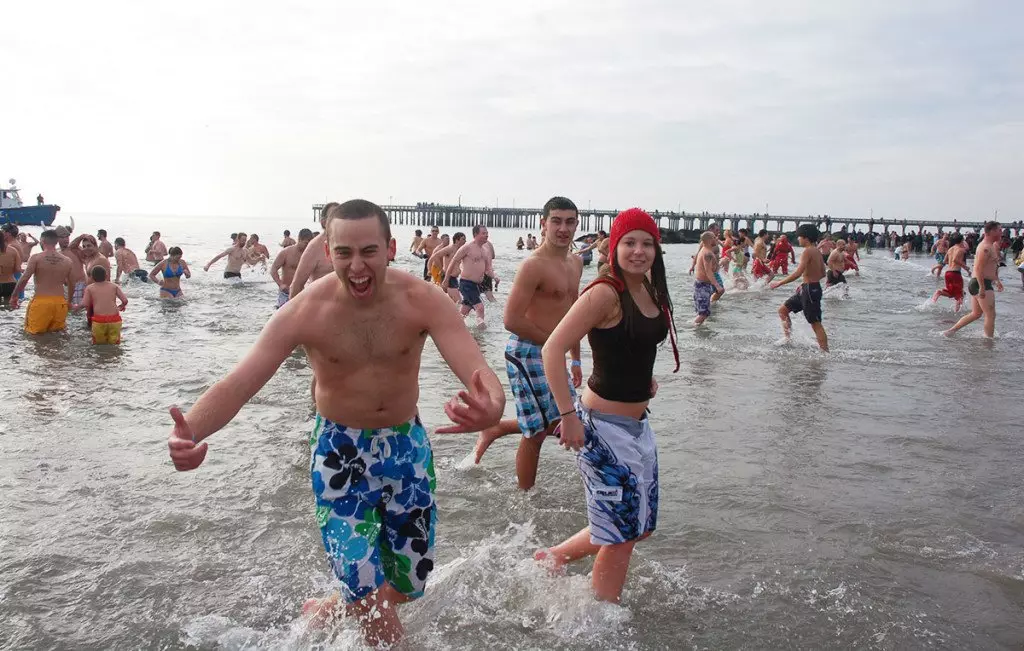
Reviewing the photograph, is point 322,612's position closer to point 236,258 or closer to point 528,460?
point 528,460

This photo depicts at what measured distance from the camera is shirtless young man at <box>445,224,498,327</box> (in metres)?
12.4

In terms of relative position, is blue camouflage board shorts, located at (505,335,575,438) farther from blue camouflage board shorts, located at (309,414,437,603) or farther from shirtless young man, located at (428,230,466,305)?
shirtless young man, located at (428,230,466,305)

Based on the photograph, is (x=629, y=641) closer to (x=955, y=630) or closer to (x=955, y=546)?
(x=955, y=630)

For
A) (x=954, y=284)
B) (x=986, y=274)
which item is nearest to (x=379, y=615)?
(x=986, y=274)

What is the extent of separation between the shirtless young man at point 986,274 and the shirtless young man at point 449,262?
8535 mm

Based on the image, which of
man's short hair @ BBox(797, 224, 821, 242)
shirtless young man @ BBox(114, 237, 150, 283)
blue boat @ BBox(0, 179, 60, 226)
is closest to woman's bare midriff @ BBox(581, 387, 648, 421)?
man's short hair @ BBox(797, 224, 821, 242)

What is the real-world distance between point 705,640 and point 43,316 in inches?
433

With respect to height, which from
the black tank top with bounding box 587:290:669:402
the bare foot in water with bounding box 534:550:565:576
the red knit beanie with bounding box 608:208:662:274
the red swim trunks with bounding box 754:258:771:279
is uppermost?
the red knit beanie with bounding box 608:208:662:274

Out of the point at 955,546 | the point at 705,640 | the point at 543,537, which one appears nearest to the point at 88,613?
the point at 543,537

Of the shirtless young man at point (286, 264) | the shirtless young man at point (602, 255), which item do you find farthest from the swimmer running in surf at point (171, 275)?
the shirtless young man at point (602, 255)

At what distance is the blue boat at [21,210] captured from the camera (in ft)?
146

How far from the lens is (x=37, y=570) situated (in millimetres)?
3840

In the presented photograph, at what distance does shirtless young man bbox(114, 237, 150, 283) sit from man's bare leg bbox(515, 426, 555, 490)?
16542 millimetres

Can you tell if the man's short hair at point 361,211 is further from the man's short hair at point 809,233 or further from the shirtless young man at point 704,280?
the shirtless young man at point 704,280
